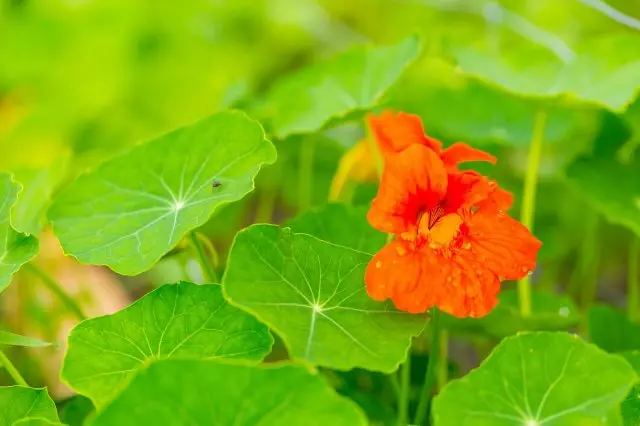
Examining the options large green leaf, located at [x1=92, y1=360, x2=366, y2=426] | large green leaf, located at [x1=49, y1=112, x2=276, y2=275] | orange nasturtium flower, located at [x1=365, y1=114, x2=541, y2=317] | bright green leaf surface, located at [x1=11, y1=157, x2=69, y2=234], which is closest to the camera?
large green leaf, located at [x1=92, y1=360, x2=366, y2=426]

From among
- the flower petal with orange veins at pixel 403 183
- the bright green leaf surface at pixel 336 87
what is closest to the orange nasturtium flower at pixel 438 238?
the flower petal with orange veins at pixel 403 183

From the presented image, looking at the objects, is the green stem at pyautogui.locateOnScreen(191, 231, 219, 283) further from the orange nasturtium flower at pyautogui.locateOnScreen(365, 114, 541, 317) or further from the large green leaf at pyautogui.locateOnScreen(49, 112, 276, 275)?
the orange nasturtium flower at pyautogui.locateOnScreen(365, 114, 541, 317)

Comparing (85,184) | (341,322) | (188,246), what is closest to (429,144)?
(341,322)

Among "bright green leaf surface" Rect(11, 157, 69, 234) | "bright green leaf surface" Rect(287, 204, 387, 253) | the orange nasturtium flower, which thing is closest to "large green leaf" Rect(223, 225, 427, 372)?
the orange nasturtium flower

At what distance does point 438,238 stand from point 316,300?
13 centimetres

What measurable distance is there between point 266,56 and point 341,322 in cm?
186

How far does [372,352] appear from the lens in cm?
63

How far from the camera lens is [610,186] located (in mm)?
991

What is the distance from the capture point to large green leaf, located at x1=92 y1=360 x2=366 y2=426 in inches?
20.9

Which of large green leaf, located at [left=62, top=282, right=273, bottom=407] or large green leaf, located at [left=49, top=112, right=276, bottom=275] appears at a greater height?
large green leaf, located at [left=49, top=112, right=276, bottom=275]

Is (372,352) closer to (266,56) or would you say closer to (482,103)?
(482,103)

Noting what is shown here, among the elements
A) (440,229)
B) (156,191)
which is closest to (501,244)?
(440,229)

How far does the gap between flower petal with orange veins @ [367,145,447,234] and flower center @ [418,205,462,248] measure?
0.08 feet

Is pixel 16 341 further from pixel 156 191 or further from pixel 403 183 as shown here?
pixel 403 183
